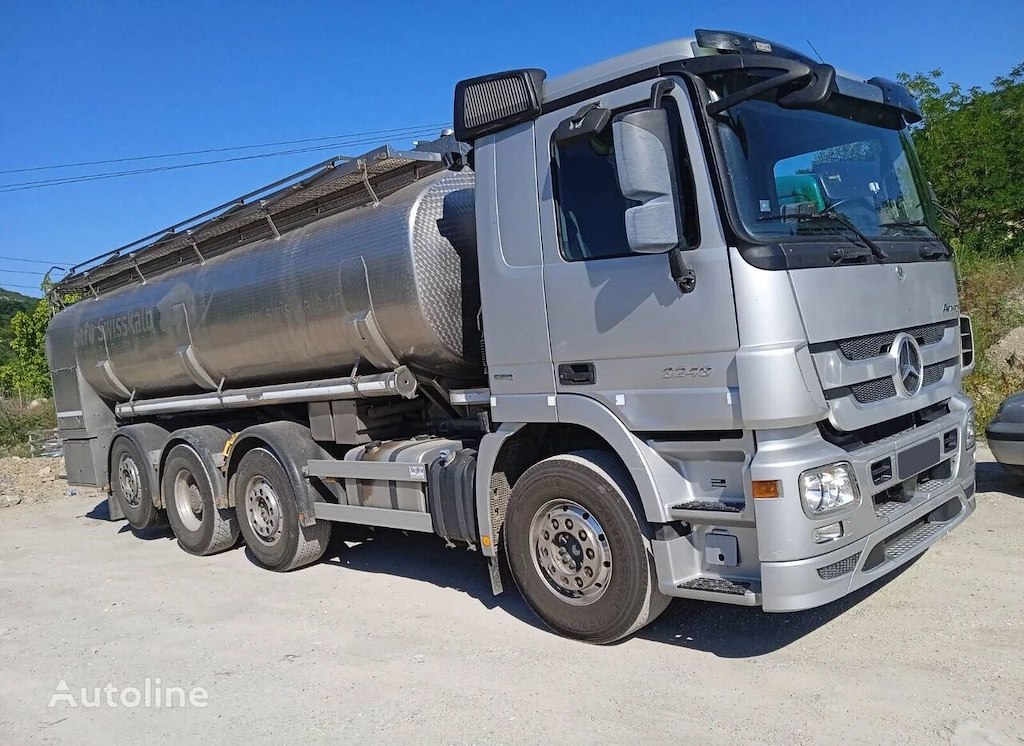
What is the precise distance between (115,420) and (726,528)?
340 inches

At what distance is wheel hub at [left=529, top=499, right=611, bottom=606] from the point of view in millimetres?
4828

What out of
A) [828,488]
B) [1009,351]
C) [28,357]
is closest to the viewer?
[828,488]

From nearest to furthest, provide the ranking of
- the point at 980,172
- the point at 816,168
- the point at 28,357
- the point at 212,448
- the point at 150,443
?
the point at 816,168
the point at 212,448
the point at 150,443
the point at 980,172
the point at 28,357

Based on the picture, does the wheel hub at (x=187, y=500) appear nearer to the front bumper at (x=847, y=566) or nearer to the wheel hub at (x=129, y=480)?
the wheel hub at (x=129, y=480)

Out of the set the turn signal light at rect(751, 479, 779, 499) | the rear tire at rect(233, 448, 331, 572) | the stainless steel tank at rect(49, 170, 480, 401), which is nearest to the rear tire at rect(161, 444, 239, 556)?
the rear tire at rect(233, 448, 331, 572)

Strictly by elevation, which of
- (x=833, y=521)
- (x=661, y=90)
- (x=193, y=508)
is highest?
(x=661, y=90)

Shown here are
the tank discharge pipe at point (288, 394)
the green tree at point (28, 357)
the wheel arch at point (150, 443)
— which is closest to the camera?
the tank discharge pipe at point (288, 394)

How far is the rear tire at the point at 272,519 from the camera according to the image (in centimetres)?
729

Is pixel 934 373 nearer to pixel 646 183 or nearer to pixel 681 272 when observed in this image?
pixel 681 272

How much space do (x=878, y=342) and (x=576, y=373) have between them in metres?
1.59

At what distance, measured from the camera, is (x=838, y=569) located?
164 inches

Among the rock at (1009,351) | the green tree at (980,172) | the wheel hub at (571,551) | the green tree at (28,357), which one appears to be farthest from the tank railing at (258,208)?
the green tree at (28,357)

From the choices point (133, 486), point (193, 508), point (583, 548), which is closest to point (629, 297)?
point (583, 548)

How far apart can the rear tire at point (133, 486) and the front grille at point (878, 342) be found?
753 centimetres
